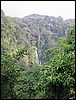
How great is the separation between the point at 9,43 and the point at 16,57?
39.8 m

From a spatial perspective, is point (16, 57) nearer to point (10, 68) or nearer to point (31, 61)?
point (10, 68)

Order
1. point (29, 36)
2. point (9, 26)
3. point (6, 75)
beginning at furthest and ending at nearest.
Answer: point (29, 36), point (9, 26), point (6, 75)

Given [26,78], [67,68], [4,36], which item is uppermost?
[4,36]

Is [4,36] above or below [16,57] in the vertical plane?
above

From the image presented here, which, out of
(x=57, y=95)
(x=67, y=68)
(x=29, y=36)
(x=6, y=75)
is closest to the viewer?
(x=67, y=68)

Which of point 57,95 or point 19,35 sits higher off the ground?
point 19,35

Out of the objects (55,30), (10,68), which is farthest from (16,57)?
(55,30)

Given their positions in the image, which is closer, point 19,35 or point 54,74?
point 54,74

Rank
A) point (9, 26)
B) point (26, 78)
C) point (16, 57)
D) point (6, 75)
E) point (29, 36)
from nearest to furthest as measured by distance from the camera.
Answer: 1. point (6, 75)
2. point (16, 57)
3. point (26, 78)
4. point (9, 26)
5. point (29, 36)

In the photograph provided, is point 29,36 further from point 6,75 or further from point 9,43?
point 6,75

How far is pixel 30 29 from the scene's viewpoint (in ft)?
219

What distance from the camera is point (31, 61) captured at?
1945 inches

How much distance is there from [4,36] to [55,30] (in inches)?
1193

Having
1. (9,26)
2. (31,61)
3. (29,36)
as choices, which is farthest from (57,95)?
(29,36)
